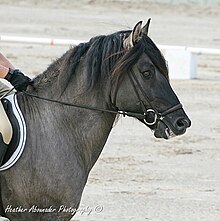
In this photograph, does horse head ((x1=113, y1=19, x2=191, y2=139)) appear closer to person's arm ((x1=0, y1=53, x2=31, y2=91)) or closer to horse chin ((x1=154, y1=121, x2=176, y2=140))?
horse chin ((x1=154, y1=121, x2=176, y2=140))

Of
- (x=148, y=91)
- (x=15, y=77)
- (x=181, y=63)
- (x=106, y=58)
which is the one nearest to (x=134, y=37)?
(x=106, y=58)

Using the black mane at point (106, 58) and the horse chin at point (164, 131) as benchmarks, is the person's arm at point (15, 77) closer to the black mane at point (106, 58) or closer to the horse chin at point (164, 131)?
the black mane at point (106, 58)

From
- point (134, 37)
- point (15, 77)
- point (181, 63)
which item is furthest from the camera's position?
point (181, 63)

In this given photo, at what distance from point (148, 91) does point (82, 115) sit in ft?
1.51

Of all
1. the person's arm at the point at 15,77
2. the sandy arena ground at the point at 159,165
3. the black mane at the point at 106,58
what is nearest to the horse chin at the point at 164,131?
the black mane at the point at 106,58

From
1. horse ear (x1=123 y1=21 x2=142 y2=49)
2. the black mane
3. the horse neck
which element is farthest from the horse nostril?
horse ear (x1=123 y1=21 x2=142 y2=49)

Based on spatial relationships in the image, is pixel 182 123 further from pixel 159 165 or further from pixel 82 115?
pixel 159 165

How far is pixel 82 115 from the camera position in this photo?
5.92 meters

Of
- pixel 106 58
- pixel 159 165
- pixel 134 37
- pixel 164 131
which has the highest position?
pixel 134 37

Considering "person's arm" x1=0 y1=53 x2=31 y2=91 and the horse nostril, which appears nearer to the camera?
the horse nostril

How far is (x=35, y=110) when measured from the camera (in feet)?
19.5

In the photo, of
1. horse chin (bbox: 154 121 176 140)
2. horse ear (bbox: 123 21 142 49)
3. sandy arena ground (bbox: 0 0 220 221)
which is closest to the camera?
horse ear (bbox: 123 21 142 49)

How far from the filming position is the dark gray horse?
5727mm

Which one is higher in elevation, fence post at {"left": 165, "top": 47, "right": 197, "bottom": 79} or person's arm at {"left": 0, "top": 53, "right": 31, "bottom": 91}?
person's arm at {"left": 0, "top": 53, "right": 31, "bottom": 91}
